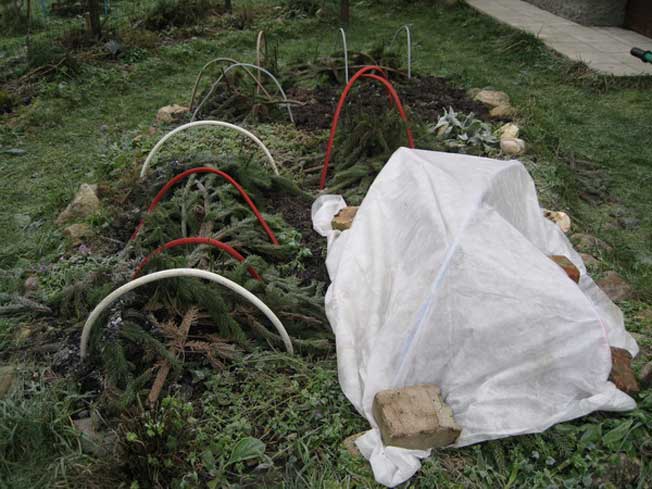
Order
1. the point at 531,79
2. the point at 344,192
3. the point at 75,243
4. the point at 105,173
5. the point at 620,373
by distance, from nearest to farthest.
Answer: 1. the point at 620,373
2. the point at 75,243
3. the point at 344,192
4. the point at 105,173
5. the point at 531,79

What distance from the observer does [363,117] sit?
185 inches

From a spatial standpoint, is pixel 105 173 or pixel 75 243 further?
pixel 105 173

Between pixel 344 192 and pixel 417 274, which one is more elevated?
pixel 417 274

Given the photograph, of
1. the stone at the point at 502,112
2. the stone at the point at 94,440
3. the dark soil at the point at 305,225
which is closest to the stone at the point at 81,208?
the dark soil at the point at 305,225

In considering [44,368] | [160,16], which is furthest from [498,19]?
[44,368]

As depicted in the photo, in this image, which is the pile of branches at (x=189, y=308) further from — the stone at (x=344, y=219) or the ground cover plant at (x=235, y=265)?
the stone at (x=344, y=219)

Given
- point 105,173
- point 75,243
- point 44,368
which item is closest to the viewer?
point 44,368

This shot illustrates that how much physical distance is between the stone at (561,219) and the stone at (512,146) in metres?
1.17

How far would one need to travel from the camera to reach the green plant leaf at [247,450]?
2.32 metres

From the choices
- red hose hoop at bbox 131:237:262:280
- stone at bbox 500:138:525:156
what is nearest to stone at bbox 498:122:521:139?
stone at bbox 500:138:525:156

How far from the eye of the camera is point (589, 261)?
144 inches

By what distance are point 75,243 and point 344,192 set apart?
207cm

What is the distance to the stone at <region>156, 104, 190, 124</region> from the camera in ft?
20.1

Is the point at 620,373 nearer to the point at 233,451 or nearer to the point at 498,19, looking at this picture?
the point at 233,451
